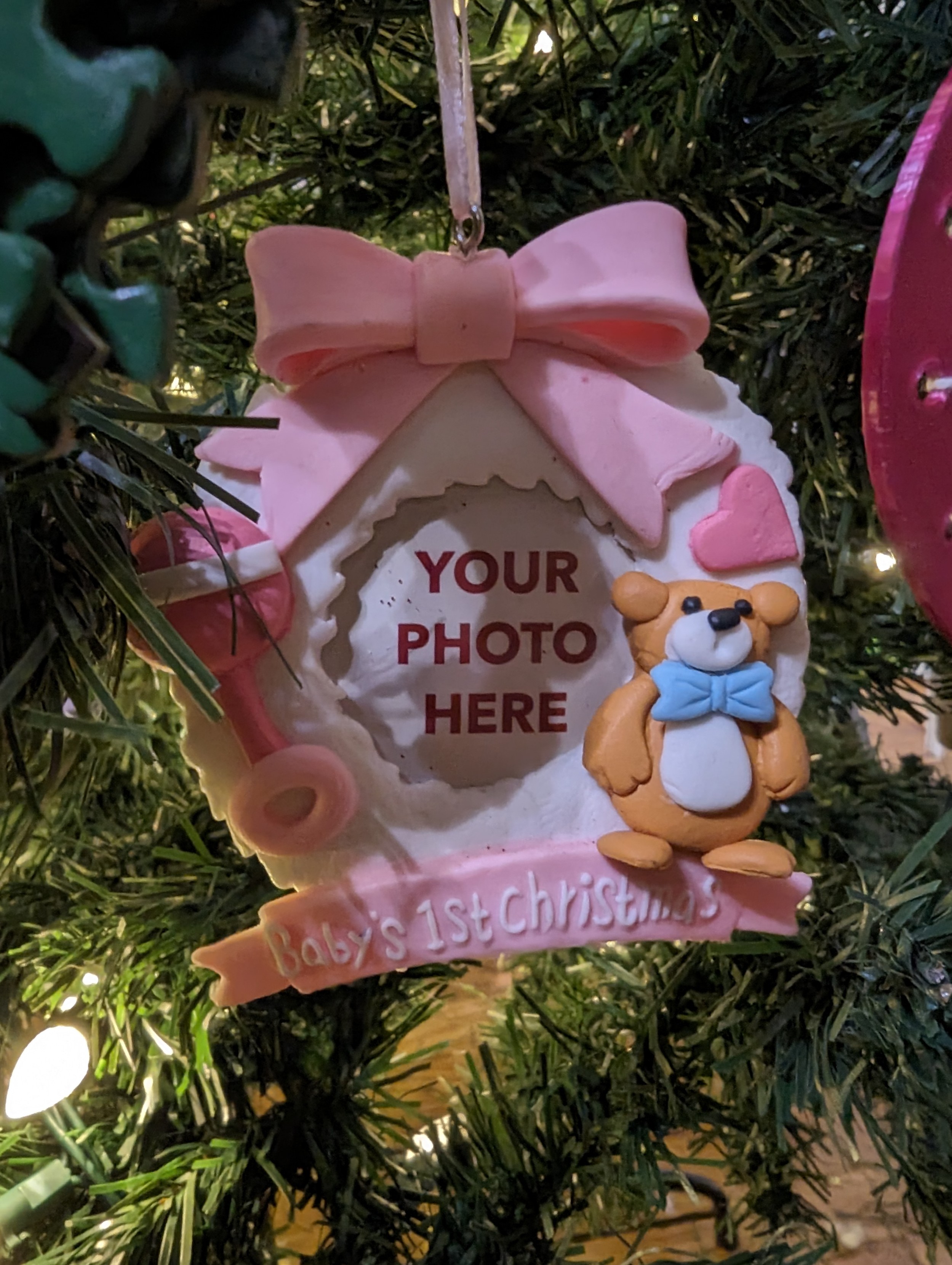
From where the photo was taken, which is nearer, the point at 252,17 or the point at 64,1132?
the point at 252,17

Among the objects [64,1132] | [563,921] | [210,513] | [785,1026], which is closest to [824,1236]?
[785,1026]

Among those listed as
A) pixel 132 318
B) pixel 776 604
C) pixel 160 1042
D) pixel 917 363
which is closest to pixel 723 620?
pixel 776 604

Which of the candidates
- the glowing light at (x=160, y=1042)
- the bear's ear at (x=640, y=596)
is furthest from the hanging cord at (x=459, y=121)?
the glowing light at (x=160, y=1042)

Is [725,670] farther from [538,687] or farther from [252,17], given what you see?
[252,17]

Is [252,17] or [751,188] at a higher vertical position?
[751,188]

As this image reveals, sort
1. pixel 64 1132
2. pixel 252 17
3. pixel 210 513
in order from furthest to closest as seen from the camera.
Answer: pixel 64 1132, pixel 210 513, pixel 252 17

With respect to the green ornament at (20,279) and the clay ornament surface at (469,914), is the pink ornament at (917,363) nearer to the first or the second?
the clay ornament surface at (469,914)
